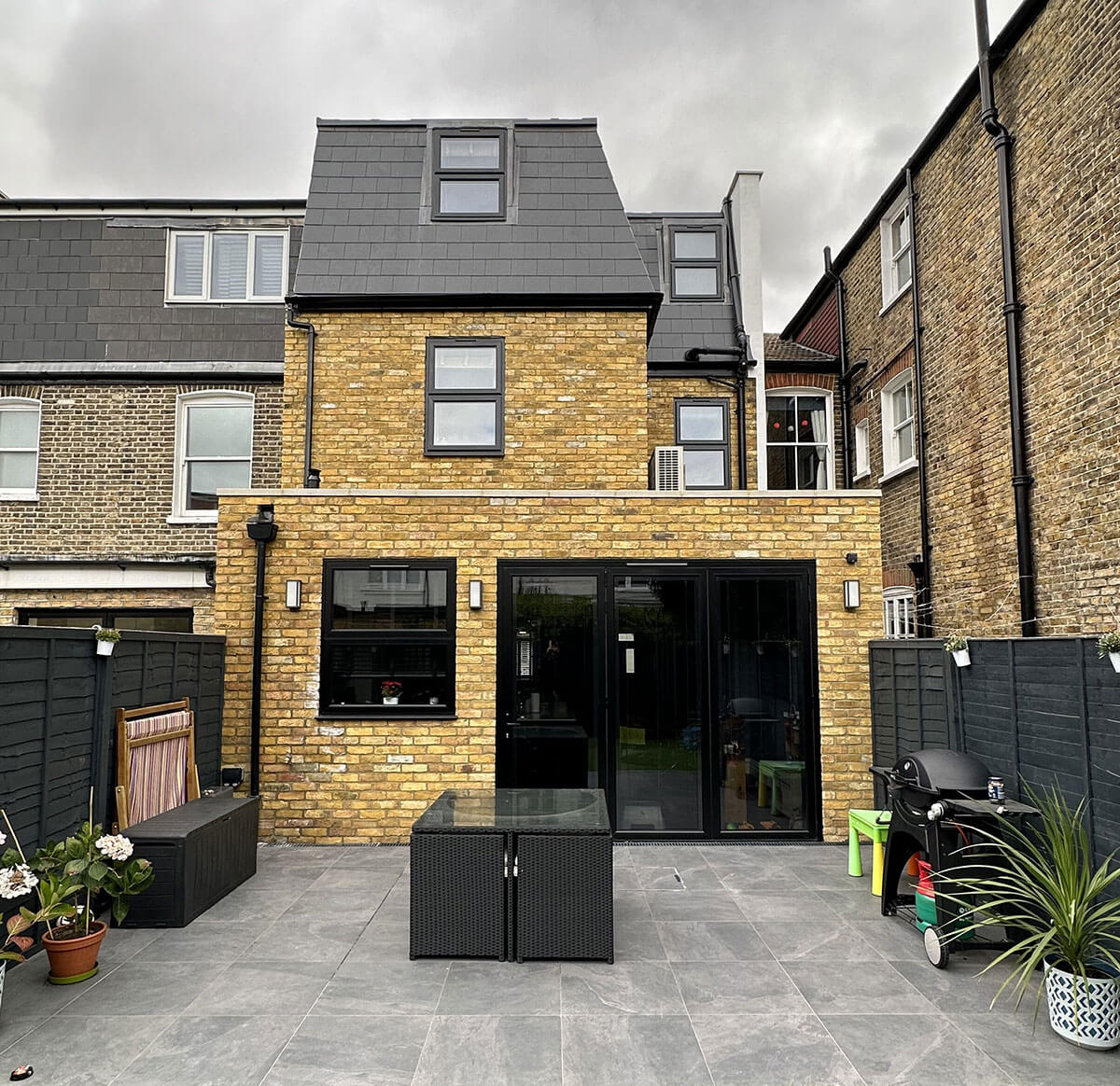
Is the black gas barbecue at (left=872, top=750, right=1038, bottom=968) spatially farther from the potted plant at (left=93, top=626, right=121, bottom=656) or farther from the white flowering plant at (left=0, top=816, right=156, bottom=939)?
the potted plant at (left=93, top=626, right=121, bottom=656)

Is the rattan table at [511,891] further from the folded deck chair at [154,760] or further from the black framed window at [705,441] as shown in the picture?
the black framed window at [705,441]

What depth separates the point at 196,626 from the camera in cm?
1066

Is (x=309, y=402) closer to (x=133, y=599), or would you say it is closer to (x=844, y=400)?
(x=133, y=599)

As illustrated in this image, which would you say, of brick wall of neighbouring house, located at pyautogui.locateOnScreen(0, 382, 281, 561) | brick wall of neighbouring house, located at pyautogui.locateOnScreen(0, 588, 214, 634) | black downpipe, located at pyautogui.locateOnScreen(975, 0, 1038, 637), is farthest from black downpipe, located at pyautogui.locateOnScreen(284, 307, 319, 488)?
black downpipe, located at pyautogui.locateOnScreen(975, 0, 1038, 637)

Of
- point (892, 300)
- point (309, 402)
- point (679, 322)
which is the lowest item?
point (309, 402)

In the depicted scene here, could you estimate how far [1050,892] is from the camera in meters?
3.73

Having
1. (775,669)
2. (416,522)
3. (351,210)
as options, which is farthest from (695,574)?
(351,210)

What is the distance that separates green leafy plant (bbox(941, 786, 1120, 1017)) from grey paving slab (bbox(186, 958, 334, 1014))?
→ 313 cm

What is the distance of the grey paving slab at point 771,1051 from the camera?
10.5 ft

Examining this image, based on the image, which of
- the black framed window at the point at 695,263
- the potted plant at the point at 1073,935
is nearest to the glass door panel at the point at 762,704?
the potted plant at the point at 1073,935

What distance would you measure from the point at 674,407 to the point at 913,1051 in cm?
854

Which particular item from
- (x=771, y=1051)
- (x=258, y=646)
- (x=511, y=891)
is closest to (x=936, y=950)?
(x=771, y=1051)

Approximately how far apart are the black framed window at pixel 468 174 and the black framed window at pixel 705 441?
11.9ft

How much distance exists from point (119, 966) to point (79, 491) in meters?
8.18
